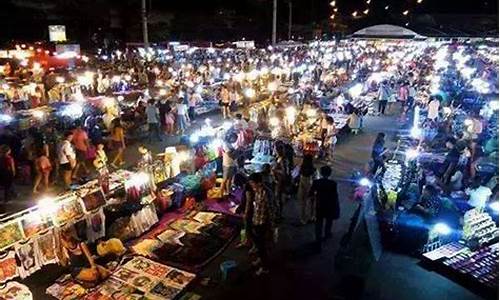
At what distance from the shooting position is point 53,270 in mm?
8227

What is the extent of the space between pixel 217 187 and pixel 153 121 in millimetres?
5670

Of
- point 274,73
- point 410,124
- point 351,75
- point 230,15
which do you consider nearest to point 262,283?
point 410,124

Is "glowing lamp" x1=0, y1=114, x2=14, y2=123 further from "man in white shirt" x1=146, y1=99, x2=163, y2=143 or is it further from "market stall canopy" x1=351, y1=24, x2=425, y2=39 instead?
"market stall canopy" x1=351, y1=24, x2=425, y2=39

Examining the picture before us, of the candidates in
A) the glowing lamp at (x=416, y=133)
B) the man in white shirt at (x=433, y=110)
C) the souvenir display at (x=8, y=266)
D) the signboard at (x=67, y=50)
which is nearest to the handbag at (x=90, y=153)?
the souvenir display at (x=8, y=266)

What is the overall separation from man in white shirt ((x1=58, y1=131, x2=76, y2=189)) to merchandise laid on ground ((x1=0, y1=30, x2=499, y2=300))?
85mm

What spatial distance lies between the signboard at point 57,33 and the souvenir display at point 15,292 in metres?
32.2

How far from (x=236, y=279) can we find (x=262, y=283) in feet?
1.38

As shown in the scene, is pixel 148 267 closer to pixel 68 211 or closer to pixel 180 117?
pixel 68 211

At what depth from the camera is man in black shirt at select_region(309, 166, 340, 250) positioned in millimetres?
8812

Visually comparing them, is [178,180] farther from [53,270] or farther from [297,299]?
[297,299]

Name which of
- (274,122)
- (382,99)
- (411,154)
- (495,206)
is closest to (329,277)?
(495,206)

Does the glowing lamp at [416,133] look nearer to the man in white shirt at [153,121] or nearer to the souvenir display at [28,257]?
the man in white shirt at [153,121]

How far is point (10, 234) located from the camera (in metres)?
7.58

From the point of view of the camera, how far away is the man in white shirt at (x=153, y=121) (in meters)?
16.5
